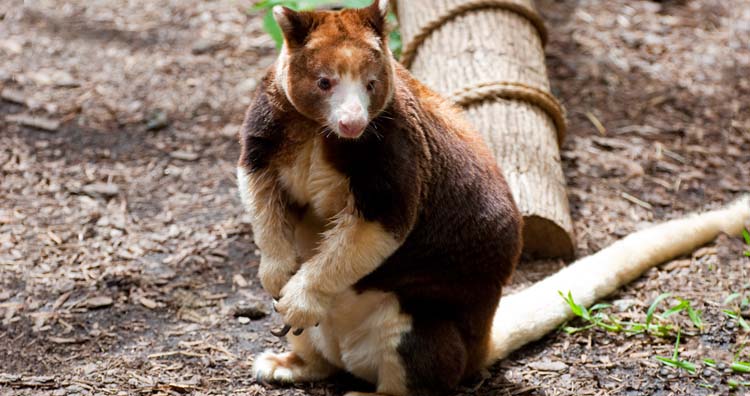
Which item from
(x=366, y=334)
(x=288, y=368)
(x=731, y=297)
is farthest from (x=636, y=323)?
(x=288, y=368)

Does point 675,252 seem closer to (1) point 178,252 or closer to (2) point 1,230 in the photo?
(1) point 178,252

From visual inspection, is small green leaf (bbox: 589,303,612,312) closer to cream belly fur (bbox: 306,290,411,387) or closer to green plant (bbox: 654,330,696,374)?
green plant (bbox: 654,330,696,374)

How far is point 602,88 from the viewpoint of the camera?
24.0ft

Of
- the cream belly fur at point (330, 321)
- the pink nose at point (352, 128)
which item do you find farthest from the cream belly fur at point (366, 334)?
the pink nose at point (352, 128)

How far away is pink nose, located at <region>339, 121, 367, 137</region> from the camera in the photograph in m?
3.37

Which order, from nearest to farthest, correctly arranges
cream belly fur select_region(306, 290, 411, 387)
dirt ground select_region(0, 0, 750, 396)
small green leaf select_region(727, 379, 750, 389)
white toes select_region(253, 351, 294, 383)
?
1. cream belly fur select_region(306, 290, 411, 387)
2. small green leaf select_region(727, 379, 750, 389)
3. white toes select_region(253, 351, 294, 383)
4. dirt ground select_region(0, 0, 750, 396)

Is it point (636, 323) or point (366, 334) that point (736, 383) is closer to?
point (636, 323)

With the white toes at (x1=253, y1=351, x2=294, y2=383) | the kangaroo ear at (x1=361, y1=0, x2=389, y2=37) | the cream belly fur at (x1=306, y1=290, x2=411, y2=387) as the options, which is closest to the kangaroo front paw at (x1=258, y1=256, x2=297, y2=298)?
the cream belly fur at (x1=306, y1=290, x2=411, y2=387)

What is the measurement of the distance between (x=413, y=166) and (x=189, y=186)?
2.72m

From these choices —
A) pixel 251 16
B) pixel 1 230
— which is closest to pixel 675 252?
pixel 1 230

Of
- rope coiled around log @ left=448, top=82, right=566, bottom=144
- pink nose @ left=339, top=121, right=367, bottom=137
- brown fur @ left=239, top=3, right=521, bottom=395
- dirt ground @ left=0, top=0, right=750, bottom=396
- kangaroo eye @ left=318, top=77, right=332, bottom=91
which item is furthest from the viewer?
rope coiled around log @ left=448, top=82, right=566, bottom=144

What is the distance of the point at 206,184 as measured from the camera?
242 inches

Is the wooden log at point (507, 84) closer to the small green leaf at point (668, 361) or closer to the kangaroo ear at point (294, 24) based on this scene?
the small green leaf at point (668, 361)

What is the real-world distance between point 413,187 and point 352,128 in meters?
0.51
